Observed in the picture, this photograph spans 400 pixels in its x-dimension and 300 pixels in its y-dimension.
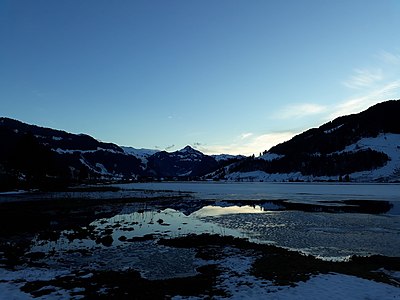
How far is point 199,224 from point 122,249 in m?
16.1

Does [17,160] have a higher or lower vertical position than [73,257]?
higher

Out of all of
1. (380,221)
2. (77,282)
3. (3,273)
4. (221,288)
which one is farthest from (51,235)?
(380,221)

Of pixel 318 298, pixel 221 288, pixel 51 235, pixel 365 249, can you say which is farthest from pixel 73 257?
pixel 365 249

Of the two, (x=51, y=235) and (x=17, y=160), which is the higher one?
(x=17, y=160)

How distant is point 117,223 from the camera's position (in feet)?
137

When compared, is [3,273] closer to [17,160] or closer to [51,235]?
[51,235]

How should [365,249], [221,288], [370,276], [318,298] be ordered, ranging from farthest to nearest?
[365,249] → [370,276] → [221,288] → [318,298]

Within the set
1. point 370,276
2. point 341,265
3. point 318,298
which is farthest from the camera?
point 341,265

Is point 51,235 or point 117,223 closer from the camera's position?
point 51,235

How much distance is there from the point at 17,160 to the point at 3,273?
94933mm

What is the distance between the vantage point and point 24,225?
128 ft

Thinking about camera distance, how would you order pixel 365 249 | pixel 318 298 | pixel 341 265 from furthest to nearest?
pixel 365 249 < pixel 341 265 < pixel 318 298

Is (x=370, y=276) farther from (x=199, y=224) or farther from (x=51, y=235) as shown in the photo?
(x=51, y=235)

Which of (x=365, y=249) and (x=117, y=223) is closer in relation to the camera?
(x=365, y=249)
